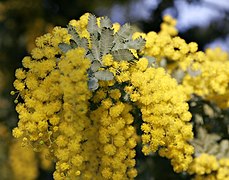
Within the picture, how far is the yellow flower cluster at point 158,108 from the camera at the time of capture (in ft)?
10.3

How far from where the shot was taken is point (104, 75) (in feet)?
9.87

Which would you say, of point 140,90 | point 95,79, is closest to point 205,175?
point 140,90

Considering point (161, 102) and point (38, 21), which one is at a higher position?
point (38, 21)

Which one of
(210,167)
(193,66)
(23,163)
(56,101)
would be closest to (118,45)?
(56,101)

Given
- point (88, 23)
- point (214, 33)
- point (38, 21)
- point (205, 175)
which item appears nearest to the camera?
point (88, 23)

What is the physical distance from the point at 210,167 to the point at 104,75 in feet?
4.10

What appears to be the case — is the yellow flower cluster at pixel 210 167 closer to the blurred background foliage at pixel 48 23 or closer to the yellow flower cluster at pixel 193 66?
the yellow flower cluster at pixel 193 66

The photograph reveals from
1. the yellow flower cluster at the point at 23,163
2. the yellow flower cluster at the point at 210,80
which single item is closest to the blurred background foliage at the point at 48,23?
the yellow flower cluster at the point at 23,163

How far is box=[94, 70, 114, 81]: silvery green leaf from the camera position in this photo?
118 inches

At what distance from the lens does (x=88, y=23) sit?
10.5 ft

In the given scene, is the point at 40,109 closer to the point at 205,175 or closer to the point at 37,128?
the point at 37,128

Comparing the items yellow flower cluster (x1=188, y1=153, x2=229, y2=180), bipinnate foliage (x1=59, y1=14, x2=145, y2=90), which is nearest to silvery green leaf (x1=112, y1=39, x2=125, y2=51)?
bipinnate foliage (x1=59, y1=14, x2=145, y2=90)

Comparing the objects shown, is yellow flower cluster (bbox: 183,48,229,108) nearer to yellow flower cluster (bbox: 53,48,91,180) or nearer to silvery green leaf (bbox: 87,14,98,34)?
silvery green leaf (bbox: 87,14,98,34)

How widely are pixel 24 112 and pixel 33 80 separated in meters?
0.17
